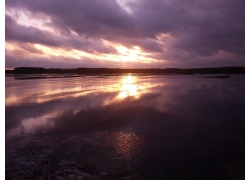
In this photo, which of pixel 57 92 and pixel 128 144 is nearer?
pixel 128 144

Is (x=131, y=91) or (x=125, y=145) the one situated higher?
(x=131, y=91)

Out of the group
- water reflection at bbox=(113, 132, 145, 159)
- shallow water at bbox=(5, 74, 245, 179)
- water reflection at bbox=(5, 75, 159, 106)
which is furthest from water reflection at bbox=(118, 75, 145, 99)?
water reflection at bbox=(113, 132, 145, 159)

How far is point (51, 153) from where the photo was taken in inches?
258

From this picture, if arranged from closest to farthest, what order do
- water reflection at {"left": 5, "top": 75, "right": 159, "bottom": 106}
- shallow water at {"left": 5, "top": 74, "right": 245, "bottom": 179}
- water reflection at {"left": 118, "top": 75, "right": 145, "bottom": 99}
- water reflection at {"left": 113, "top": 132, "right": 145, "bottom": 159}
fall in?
shallow water at {"left": 5, "top": 74, "right": 245, "bottom": 179}
water reflection at {"left": 113, "top": 132, "right": 145, "bottom": 159}
water reflection at {"left": 5, "top": 75, "right": 159, "bottom": 106}
water reflection at {"left": 118, "top": 75, "right": 145, "bottom": 99}

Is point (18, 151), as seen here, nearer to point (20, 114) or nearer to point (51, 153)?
point (51, 153)

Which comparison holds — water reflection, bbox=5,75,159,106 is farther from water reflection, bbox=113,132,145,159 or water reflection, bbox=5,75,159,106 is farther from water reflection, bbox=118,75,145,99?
water reflection, bbox=113,132,145,159

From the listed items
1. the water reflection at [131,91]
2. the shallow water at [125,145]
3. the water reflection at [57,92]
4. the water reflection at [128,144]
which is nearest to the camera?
the shallow water at [125,145]

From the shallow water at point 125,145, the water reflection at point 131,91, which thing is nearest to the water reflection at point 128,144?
the shallow water at point 125,145

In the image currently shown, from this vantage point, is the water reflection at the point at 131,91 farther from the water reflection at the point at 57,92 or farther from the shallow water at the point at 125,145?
the shallow water at the point at 125,145

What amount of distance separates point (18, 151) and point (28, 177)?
75.7 inches

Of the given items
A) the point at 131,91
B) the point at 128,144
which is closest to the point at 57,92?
the point at 131,91

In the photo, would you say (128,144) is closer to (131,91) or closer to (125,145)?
(125,145)

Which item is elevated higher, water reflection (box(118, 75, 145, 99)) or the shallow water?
water reflection (box(118, 75, 145, 99))
